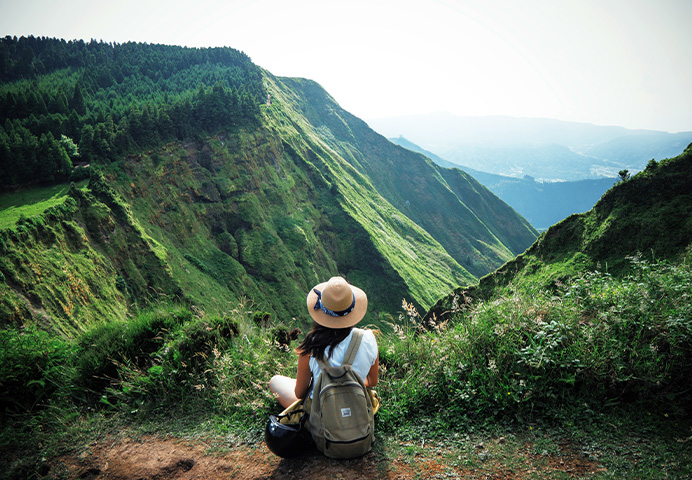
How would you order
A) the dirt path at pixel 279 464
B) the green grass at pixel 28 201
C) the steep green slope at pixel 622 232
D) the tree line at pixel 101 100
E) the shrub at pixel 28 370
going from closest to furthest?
the dirt path at pixel 279 464, the shrub at pixel 28 370, the steep green slope at pixel 622 232, the green grass at pixel 28 201, the tree line at pixel 101 100

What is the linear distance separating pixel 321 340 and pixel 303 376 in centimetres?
49

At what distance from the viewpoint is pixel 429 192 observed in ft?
400

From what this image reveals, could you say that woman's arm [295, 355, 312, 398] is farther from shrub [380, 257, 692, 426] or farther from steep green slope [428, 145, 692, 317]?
steep green slope [428, 145, 692, 317]

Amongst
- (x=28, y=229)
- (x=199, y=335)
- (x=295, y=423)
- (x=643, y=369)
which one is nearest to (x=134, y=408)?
(x=199, y=335)

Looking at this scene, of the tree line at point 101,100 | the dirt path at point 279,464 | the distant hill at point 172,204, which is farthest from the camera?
the tree line at point 101,100

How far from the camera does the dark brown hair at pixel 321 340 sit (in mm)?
3406

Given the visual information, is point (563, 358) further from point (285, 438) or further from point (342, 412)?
point (285, 438)

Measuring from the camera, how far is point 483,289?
1335 cm

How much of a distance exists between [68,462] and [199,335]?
1.96 m

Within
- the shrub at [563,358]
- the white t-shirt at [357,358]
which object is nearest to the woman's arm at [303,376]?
the white t-shirt at [357,358]

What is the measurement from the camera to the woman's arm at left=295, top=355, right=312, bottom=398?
11.4ft

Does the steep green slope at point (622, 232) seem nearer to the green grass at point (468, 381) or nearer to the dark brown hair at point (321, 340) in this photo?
the green grass at point (468, 381)

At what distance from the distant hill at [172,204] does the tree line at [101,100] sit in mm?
217

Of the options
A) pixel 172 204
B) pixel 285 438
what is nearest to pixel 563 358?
pixel 285 438
